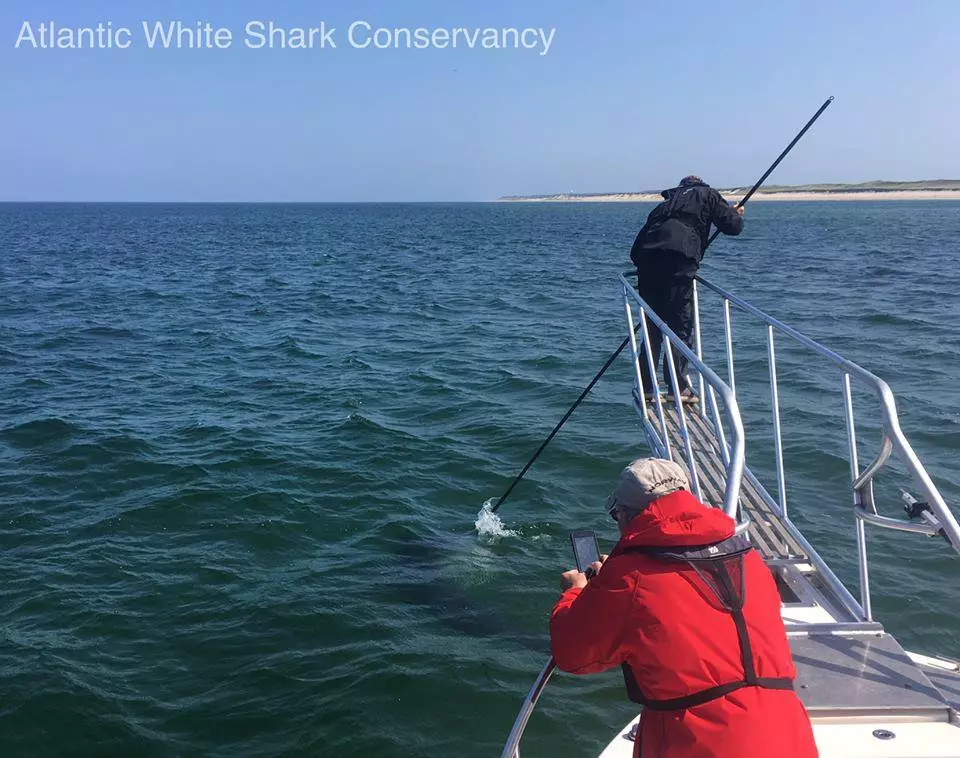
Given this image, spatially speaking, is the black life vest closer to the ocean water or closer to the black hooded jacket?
the ocean water

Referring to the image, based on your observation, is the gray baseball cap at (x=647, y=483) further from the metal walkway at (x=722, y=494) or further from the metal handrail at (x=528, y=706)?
the metal walkway at (x=722, y=494)

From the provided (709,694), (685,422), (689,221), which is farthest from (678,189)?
(709,694)

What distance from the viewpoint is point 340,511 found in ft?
31.7

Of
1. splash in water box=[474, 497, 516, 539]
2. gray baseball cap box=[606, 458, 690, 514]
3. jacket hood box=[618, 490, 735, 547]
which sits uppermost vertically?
gray baseball cap box=[606, 458, 690, 514]

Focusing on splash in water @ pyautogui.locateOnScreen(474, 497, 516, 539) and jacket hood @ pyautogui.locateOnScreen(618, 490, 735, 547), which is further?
splash in water @ pyautogui.locateOnScreen(474, 497, 516, 539)

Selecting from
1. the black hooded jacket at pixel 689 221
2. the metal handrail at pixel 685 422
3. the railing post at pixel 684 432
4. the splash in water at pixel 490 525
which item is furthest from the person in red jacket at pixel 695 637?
the splash in water at pixel 490 525

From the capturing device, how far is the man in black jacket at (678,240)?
23.3 feet

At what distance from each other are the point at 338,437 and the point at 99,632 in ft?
17.5

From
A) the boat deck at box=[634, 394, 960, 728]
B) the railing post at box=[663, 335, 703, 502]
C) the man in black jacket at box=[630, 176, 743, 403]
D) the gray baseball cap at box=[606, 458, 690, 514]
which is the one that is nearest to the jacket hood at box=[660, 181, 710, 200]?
the man in black jacket at box=[630, 176, 743, 403]

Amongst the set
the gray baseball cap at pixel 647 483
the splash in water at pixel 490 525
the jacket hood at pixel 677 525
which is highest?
the gray baseball cap at pixel 647 483

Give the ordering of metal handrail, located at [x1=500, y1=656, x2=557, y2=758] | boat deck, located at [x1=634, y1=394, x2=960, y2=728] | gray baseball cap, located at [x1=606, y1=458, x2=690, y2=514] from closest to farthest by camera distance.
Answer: gray baseball cap, located at [x1=606, y1=458, x2=690, y2=514] → metal handrail, located at [x1=500, y1=656, x2=557, y2=758] → boat deck, located at [x1=634, y1=394, x2=960, y2=728]

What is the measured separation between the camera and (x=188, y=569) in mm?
8227

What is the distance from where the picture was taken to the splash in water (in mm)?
9086

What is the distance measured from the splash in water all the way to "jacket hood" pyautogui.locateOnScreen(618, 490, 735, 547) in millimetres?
6487
